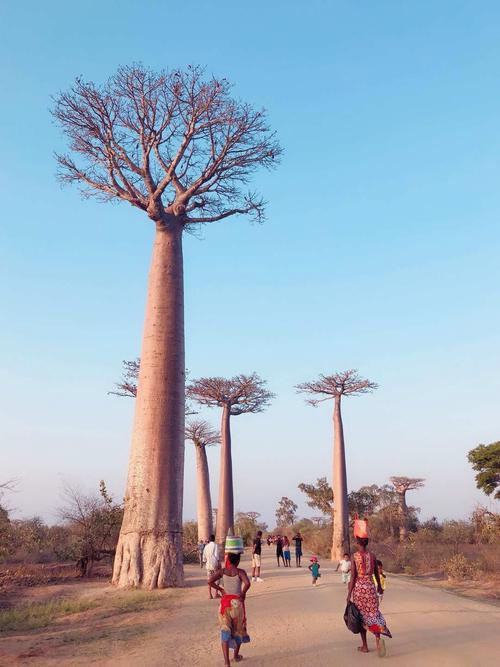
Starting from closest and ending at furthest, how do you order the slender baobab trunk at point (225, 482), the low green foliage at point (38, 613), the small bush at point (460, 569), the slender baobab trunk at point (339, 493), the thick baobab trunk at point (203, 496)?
the low green foliage at point (38, 613) < the small bush at point (460, 569) < the slender baobab trunk at point (339, 493) < the slender baobab trunk at point (225, 482) < the thick baobab trunk at point (203, 496)

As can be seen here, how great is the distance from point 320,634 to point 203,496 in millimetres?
19097

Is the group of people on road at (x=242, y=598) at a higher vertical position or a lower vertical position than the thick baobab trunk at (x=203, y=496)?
lower

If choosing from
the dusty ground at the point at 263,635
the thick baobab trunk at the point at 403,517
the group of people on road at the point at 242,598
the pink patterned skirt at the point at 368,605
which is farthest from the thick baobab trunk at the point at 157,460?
the thick baobab trunk at the point at 403,517

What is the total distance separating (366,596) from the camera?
16.2ft

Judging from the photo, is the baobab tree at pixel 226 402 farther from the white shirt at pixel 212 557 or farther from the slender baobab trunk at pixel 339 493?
the white shirt at pixel 212 557

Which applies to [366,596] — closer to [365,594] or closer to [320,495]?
[365,594]

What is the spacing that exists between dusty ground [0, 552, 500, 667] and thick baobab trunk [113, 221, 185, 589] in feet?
2.08

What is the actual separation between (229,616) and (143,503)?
4936mm

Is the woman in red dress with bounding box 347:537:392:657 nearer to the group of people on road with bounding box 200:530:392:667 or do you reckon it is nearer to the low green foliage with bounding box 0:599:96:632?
the group of people on road with bounding box 200:530:392:667

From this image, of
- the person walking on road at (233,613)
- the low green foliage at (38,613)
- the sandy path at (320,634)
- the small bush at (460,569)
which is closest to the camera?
the person walking on road at (233,613)

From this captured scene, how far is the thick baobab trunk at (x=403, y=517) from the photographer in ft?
90.8

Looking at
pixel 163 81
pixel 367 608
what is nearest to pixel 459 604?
pixel 367 608

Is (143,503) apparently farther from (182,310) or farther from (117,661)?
(117,661)

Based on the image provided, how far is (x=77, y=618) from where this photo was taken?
6773 millimetres
